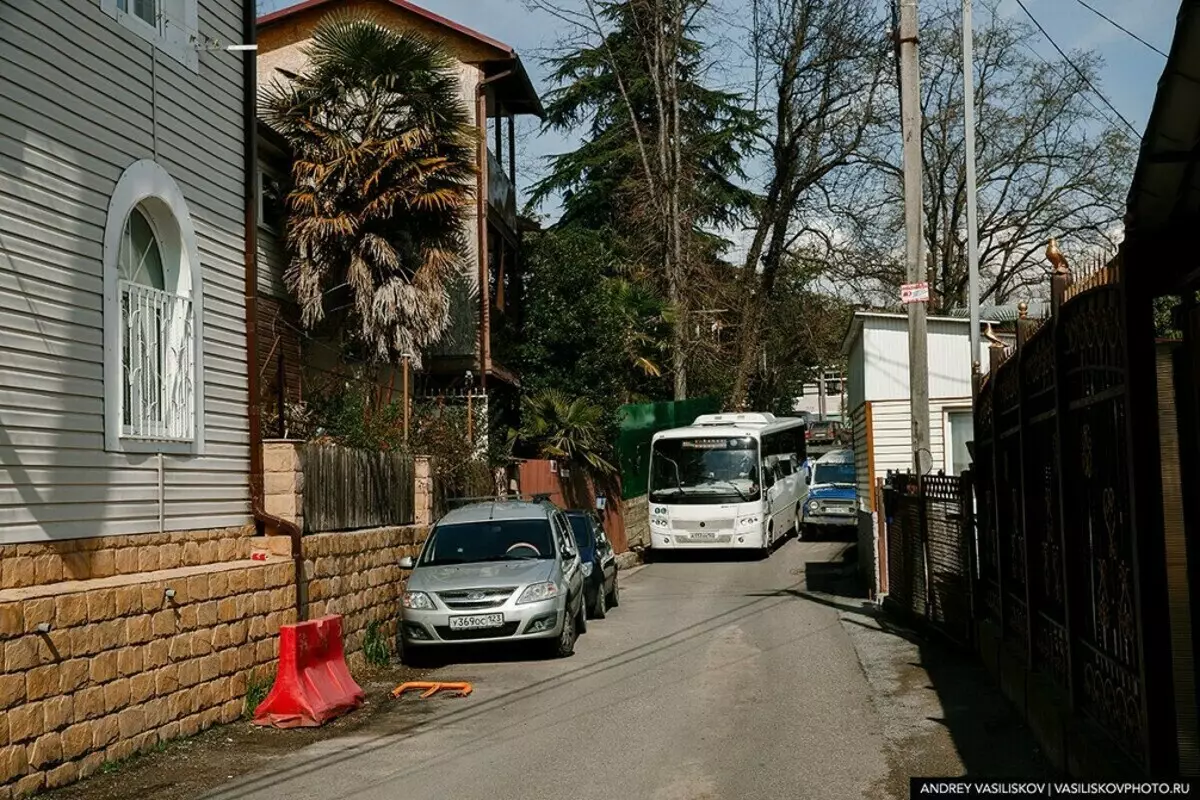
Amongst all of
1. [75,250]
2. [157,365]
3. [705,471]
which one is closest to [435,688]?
[157,365]

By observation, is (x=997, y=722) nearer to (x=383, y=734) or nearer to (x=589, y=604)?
(x=383, y=734)

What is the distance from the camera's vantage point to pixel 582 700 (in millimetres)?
12047

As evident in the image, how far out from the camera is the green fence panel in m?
34.1

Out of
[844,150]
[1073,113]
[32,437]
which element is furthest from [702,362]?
[32,437]

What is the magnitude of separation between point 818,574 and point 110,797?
18374mm

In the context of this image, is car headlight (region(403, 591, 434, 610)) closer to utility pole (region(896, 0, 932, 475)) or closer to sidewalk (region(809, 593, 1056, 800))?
sidewalk (region(809, 593, 1056, 800))

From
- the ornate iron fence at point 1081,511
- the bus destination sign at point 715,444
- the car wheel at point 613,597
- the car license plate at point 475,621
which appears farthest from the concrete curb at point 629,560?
the ornate iron fence at point 1081,511

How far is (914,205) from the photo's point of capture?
17.4 metres

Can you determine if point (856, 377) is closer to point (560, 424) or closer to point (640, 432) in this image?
point (560, 424)

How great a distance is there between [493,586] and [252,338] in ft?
12.0

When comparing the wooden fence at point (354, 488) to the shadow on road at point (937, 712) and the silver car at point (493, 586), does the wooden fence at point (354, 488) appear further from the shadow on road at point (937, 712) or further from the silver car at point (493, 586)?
the shadow on road at point (937, 712)

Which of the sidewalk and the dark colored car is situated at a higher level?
the dark colored car

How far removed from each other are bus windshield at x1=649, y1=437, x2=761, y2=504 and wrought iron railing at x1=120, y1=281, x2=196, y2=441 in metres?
18.6

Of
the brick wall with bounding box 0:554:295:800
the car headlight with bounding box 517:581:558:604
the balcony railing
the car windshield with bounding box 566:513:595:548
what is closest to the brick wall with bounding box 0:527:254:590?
the brick wall with bounding box 0:554:295:800
